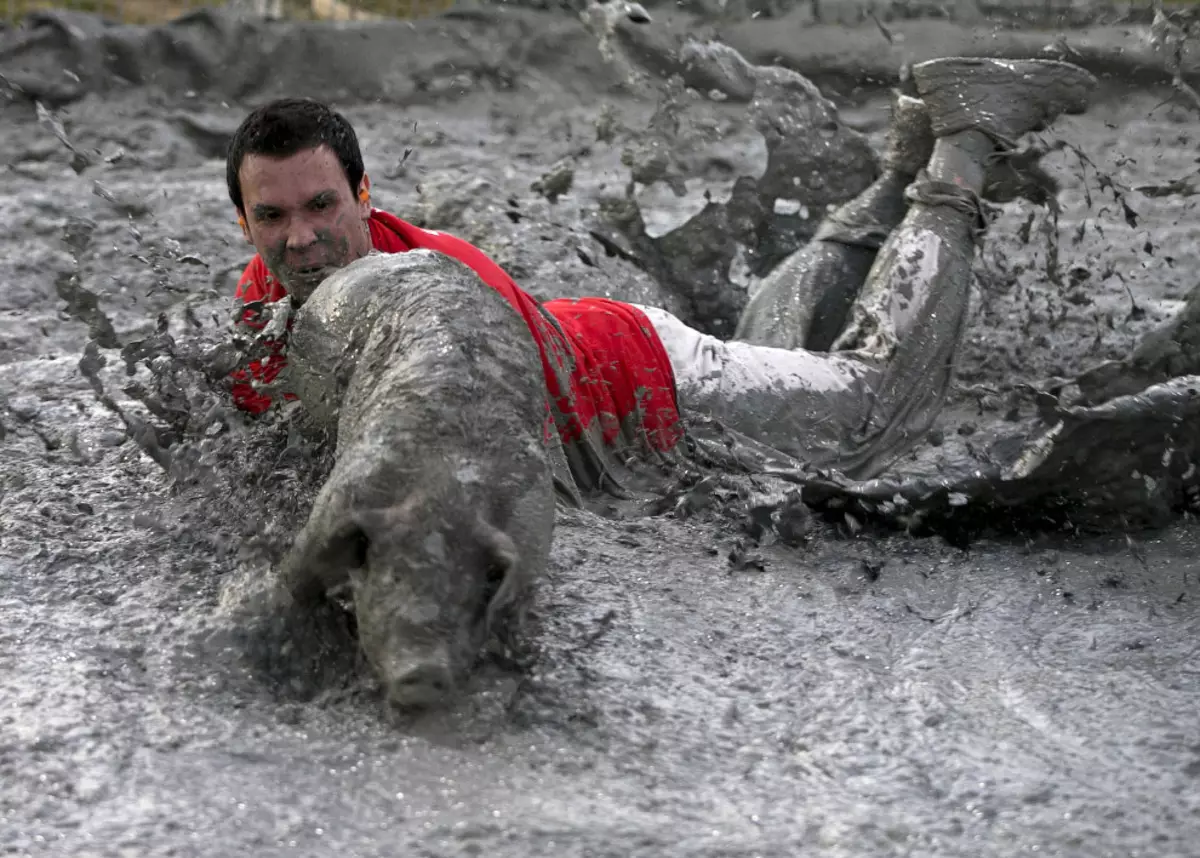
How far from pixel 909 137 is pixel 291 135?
1643mm

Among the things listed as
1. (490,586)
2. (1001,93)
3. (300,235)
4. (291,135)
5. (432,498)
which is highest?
(1001,93)

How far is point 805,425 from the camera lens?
3.26m

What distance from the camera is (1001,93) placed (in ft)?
11.6

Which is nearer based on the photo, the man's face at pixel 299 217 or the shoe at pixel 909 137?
the man's face at pixel 299 217

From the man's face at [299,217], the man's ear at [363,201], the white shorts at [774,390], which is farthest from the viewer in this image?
the white shorts at [774,390]

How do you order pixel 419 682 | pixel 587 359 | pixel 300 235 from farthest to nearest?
pixel 587 359 → pixel 300 235 → pixel 419 682

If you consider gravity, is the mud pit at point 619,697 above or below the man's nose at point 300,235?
below

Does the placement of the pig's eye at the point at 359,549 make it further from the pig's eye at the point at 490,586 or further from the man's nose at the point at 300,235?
the man's nose at the point at 300,235

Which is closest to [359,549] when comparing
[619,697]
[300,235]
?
[619,697]

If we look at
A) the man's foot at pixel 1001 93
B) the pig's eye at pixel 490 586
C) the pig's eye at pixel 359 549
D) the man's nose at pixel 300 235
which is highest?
the man's foot at pixel 1001 93

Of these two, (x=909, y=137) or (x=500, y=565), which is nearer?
(x=500, y=565)

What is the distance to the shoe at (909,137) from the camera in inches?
147

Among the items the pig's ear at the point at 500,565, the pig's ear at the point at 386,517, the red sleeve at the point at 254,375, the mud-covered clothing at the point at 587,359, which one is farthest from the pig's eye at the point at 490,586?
the mud-covered clothing at the point at 587,359

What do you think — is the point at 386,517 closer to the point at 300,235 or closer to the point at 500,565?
the point at 500,565
